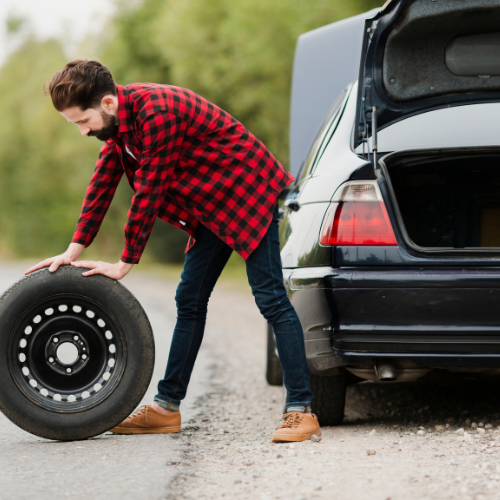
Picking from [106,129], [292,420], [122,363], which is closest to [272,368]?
[292,420]

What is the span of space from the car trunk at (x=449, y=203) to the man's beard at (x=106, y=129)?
1.47 metres

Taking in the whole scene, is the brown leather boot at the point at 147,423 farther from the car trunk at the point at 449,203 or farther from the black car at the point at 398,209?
the car trunk at the point at 449,203

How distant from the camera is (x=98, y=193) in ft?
12.0

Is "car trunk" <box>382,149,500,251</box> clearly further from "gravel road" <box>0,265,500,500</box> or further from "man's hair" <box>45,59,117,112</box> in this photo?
"man's hair" <box>45,59,117,112</box>

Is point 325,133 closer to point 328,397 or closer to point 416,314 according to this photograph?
point 416,314

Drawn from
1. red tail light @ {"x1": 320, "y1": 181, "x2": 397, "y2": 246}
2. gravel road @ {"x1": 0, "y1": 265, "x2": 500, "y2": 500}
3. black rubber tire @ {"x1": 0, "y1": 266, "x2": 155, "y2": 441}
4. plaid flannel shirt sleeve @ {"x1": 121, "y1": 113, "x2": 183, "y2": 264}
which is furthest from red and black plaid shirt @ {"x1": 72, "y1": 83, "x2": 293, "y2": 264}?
gravel road @ {"x1": 0, "y1": 265, "x2": 500, "y2": 500}

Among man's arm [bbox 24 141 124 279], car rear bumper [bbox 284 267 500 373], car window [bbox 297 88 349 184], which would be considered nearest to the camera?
car rear bumper [bbox 284 267 500 373]

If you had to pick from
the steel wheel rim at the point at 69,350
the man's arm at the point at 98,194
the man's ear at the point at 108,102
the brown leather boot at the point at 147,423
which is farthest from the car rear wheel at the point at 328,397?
the man's ear at the point at 108,102

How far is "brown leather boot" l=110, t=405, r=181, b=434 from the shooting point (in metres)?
3.63

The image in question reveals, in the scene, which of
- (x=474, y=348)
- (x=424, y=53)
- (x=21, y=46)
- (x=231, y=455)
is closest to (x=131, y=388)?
(x=231, y=455)

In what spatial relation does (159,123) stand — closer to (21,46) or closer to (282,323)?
(282,323)

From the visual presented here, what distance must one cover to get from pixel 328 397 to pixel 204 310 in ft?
2.39

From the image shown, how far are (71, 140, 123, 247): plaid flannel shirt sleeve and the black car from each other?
89cm

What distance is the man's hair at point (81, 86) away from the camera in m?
3.14
